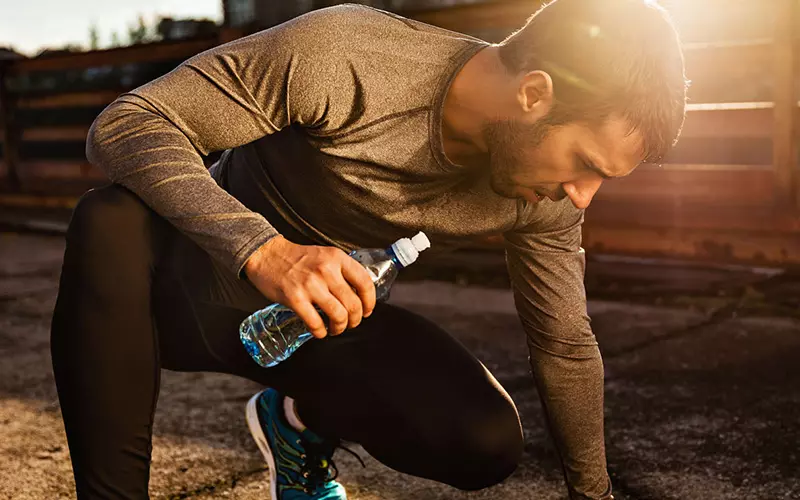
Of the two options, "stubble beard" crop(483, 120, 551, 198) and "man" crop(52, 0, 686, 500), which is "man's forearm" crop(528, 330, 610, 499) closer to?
"man" crop(52, 0, 686, 500)

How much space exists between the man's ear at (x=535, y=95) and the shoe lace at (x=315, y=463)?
936 mm

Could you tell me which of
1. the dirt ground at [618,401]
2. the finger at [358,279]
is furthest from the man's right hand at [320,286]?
the dirt ground at [618,401]

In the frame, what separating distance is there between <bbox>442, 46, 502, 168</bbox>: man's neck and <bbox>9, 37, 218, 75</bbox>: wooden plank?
15.3 ft

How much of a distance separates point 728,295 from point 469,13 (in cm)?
188

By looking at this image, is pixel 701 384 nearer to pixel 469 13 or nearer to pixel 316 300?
pixel 316 300

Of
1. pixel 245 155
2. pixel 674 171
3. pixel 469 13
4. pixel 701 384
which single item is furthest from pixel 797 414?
pixel 469 13

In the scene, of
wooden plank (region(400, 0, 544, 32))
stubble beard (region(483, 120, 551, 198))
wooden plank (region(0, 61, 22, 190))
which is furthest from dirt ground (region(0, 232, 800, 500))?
wooden plank (region(0, 61, 22, 190))

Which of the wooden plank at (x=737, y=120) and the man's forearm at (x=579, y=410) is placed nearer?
the man's forearm at (x=579, y=410)

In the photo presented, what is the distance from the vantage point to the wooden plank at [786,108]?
444cm

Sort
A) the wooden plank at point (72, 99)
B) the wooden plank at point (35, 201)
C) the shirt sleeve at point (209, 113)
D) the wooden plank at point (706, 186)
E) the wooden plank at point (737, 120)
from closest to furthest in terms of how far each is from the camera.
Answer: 1. the shirt sleeve at point (209, 113)
2. the wooden plank at point (706, 186)
3. the wooden plank at point (737, 120)
4. the wooden plank at point (72, 99)
5. the wooden plank at point (35, 201)

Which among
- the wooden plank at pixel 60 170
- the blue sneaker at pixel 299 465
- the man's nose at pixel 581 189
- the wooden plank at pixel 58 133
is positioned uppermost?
the man's nose at pixel 581 189

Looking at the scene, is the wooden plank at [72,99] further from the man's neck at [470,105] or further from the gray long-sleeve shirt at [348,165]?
the man's neck at [470,105]

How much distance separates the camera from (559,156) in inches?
74.9

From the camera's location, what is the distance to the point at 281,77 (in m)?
1.92
